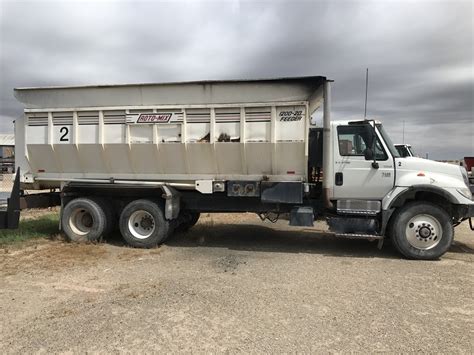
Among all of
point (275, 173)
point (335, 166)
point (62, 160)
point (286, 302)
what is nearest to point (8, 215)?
point (62, 160)

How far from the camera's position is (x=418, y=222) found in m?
7.36

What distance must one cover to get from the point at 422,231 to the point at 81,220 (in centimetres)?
683

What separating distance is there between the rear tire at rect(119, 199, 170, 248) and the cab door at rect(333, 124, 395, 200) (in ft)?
11.4

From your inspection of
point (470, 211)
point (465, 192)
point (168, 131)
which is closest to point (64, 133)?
point (168, 131)

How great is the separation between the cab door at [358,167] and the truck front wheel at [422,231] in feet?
2.01

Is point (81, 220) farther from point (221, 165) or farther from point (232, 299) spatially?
point (232, 299)

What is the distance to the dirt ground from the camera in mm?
3984

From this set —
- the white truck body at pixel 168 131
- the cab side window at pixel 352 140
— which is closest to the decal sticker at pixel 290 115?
the white truck body at pixel 168 131

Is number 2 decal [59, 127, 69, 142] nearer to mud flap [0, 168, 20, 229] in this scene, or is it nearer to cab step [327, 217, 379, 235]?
mud flap [0, 168, 20, 229]

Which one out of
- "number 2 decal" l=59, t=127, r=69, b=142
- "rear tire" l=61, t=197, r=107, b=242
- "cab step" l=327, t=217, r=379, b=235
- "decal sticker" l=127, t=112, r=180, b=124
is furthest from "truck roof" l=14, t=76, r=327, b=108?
"cab step" l=327, t=217, r=379, b=235

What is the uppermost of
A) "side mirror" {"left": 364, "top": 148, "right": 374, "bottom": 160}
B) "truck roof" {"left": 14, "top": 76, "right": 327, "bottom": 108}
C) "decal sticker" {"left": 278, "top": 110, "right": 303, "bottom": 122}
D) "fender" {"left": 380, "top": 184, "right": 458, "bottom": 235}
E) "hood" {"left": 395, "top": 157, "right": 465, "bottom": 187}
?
"truck roof" {"left": 14, "top": 76, "right": 327, "bottom": 108}

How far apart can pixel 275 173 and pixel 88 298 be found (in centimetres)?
409

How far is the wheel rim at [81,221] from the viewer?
8.62 meters

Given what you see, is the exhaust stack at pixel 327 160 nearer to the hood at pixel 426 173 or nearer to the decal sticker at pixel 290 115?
the decal sticker at pixel 290 115
